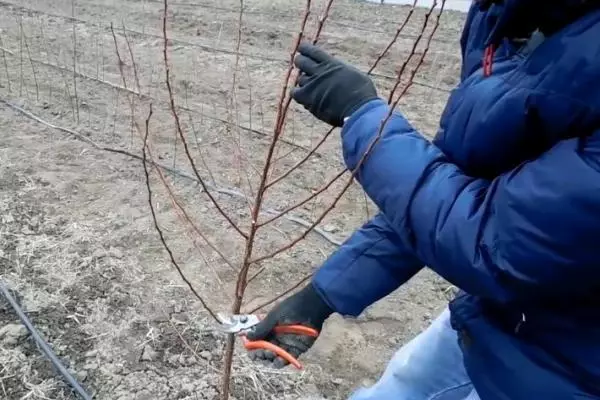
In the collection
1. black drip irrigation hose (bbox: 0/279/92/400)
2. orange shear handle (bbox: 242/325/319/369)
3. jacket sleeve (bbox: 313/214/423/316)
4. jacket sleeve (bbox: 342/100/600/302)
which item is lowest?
black drip irrigation hose (bbox: 0/279/92/400)

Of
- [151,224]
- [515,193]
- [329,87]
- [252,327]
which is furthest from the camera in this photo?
[151,224]

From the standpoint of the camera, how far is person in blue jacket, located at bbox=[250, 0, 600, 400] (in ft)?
2.91

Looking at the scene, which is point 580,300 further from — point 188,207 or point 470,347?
point 188,207

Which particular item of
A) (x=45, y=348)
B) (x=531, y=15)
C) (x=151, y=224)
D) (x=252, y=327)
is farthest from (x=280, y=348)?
(x=151, y=224)

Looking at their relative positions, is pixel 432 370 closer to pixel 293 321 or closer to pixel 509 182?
pixel 293 321

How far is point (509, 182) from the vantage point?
958 mm

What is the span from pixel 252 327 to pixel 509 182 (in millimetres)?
677

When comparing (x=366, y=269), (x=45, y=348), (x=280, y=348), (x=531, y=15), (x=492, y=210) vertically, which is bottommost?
(x=45, y=348)

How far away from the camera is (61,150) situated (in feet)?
12.5

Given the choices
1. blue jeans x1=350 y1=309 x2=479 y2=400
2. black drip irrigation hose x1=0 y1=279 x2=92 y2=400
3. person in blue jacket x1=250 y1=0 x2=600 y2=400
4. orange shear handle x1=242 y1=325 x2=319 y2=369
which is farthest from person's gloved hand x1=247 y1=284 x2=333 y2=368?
black drip irrigation hose x1=0 y1=279 x2=92 y2=400

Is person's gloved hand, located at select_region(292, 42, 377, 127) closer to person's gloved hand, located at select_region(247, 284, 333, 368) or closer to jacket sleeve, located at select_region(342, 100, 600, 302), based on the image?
jacket sleeve, located at select_region(342, 100, 600, 302)

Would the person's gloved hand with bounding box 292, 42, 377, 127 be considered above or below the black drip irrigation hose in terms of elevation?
above

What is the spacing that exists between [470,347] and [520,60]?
52cm

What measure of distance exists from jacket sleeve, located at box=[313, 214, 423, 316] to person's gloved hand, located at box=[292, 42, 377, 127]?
32cm
